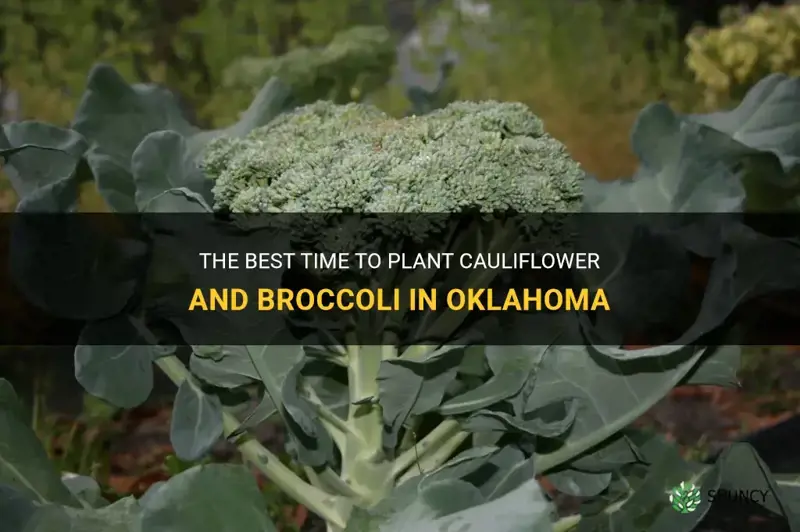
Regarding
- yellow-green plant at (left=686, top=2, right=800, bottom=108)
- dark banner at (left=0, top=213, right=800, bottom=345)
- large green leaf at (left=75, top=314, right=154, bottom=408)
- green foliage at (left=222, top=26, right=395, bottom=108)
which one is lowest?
large green leaf at (left=75, top=314, right=154, bottom=408)

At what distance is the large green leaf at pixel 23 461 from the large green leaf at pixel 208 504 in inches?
5.0

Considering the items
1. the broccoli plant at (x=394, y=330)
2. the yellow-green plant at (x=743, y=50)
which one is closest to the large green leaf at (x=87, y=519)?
the broccoli plant at (x=394, y=330)

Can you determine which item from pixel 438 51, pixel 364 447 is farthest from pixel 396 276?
pixel 438 51

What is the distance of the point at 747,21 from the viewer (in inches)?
44.8

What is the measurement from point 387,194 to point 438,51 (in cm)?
78

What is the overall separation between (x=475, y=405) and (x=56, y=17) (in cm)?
111

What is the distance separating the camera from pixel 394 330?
1.97 feet

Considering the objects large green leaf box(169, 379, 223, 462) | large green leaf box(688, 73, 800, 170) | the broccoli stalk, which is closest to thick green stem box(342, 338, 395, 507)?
the broccoli stalk

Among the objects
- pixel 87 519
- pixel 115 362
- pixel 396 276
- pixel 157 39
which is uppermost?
pixel 157 39

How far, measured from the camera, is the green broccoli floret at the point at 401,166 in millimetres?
521

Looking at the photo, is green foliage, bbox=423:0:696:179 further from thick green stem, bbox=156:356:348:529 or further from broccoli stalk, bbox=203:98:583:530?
thick green stem, bbox=156:356:348:529

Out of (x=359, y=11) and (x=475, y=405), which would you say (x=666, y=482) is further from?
(x=359, y=11)

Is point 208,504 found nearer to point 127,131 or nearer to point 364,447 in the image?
point 364,447

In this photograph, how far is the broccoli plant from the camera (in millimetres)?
544
